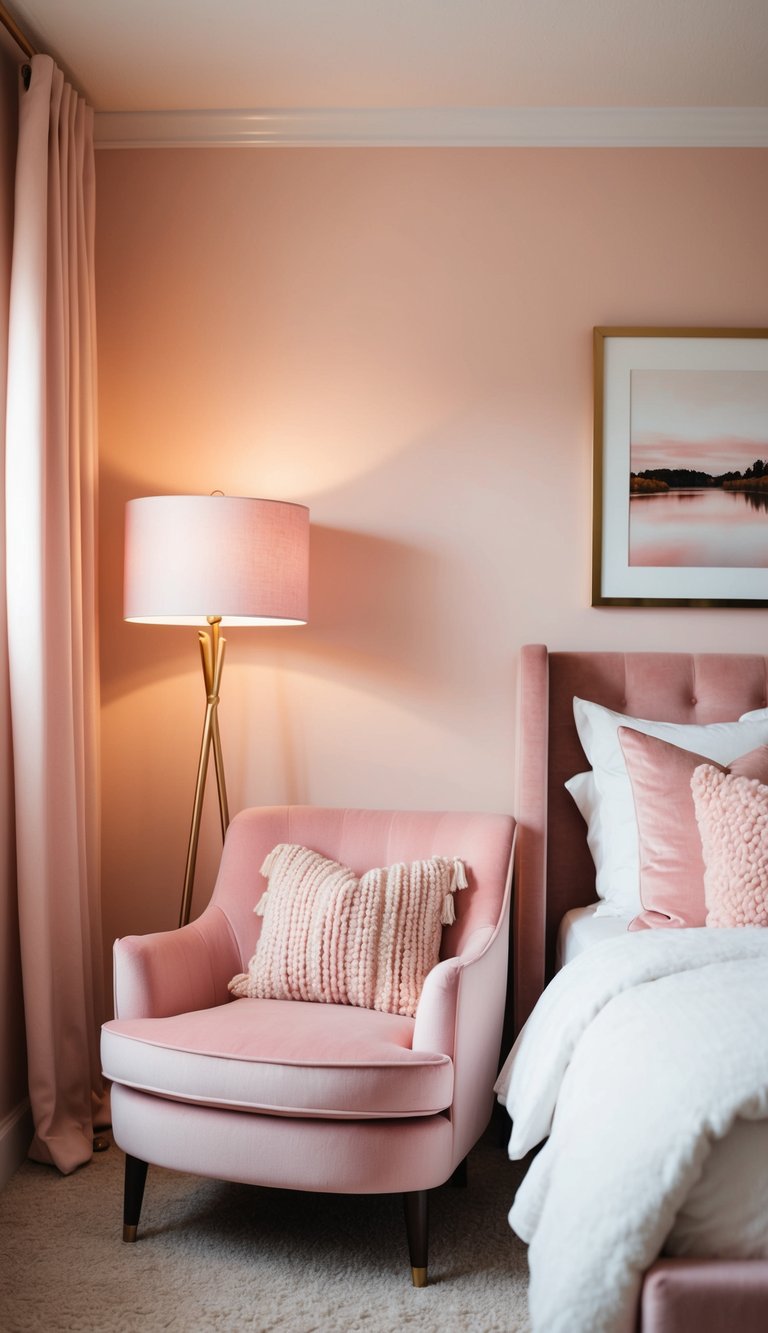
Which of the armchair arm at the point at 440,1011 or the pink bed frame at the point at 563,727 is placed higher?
the pink bed frame at the point at 563,727

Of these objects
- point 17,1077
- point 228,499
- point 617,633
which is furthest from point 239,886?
point 617,633

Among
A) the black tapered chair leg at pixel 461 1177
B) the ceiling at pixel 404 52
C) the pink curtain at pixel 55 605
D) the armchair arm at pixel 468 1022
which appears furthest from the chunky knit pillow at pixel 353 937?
the ceiling at pixel 404 52

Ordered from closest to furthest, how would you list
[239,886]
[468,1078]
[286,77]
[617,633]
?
[468,1078], [239,886], [286,77], [617,633]

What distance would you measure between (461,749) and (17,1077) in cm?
144

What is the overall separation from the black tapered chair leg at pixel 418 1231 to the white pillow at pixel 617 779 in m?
0.87

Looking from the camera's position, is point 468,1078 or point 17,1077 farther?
point 17,1077

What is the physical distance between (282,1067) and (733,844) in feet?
3.27

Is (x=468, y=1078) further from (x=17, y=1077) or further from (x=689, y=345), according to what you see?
(x=689, y=345)

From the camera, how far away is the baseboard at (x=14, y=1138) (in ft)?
8.09

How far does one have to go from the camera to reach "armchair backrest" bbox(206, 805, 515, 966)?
2547 millimetres

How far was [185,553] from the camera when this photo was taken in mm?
2586

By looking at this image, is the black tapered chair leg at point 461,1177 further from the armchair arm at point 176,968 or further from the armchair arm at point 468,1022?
the armchair arm at point 176,968

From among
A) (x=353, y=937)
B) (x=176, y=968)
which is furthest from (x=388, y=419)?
(x=176, y=968)

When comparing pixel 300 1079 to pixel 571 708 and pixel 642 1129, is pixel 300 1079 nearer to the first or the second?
pixel 642 1129
